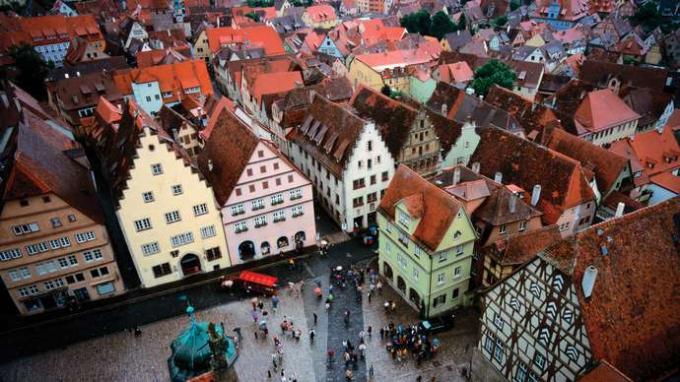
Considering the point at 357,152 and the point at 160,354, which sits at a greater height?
the point at 357,152

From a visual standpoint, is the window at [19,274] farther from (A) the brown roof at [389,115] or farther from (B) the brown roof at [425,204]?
(A) the brown roof at [389,115]

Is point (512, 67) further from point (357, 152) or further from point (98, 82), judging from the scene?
point (98, 82)

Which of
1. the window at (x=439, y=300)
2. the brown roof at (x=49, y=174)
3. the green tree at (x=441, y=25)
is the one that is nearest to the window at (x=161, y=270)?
the brown roof at (x=49, y=174)

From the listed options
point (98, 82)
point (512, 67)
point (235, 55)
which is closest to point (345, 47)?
point (235, 55)

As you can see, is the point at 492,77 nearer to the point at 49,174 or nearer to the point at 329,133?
the point at 329,133

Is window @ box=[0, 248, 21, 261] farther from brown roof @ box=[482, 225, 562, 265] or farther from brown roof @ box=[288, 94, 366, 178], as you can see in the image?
brown roof @ box=[482, 225, 562, 265]

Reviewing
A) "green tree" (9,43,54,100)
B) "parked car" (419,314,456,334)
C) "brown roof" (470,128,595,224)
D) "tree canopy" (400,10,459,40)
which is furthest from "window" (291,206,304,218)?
"tree canopy" (400,10,459,40)

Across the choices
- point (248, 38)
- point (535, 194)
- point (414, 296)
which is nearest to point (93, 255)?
point (414, 296)
